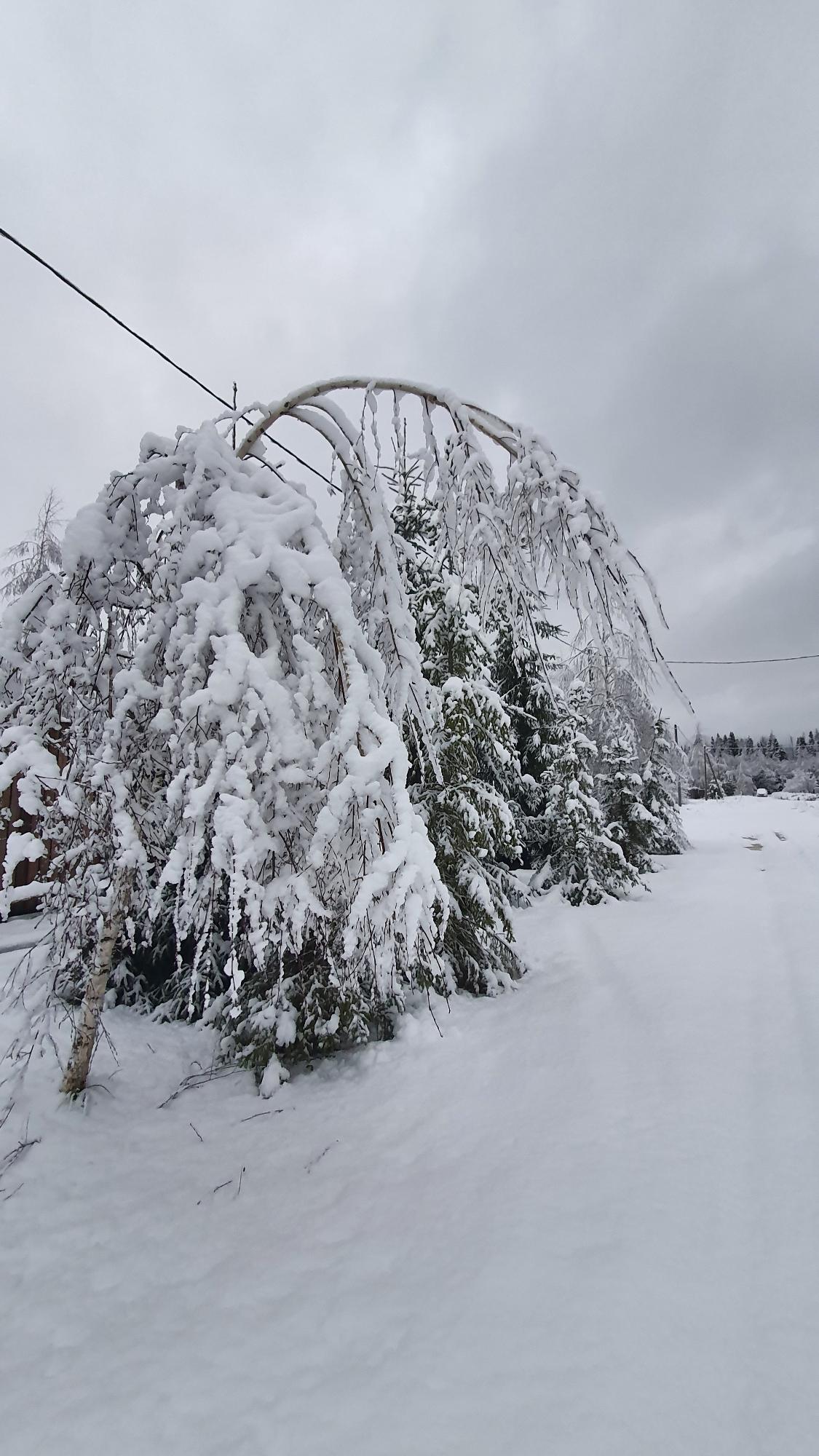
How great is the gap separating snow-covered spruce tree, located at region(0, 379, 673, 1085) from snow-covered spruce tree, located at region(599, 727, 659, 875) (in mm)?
8749

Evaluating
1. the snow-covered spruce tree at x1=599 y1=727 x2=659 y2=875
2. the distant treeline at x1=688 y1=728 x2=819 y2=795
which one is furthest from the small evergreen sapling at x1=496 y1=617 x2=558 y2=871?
the distant treeline at x1=688 y1=728 x2=819 y2=795

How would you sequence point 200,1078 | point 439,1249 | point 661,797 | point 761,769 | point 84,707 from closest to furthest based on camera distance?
point 439,1249 → point 84,707 → point 200,1078 → point 661,797 → point 761,769

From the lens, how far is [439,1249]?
2.32m

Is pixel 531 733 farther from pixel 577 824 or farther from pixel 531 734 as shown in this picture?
pixel 577 824

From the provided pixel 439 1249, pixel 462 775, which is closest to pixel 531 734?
pixel 462 775

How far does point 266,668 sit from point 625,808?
1026 centimetres

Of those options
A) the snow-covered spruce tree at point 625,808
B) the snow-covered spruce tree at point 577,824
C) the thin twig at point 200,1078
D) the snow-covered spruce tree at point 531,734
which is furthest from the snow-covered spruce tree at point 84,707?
the snow-covered spruce tree at point 625,808

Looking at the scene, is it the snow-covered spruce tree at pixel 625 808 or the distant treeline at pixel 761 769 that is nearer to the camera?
the snow-covered spruce tree at pixel 625 808

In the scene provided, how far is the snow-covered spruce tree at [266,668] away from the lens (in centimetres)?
229

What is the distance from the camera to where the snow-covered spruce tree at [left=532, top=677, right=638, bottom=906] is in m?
8.76

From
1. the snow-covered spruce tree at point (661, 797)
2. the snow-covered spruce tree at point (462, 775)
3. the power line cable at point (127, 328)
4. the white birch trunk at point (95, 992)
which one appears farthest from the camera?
the snow-covered spruce tree at point (661, 797)

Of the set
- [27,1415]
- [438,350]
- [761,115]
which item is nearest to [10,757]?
[27,1415]

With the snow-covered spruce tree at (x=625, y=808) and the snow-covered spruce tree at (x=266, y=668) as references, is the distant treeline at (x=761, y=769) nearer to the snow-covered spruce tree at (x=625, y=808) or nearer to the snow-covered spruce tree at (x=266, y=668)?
the snow-covered spruce tree at (x=625, y=808)

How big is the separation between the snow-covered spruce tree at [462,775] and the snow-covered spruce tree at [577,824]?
11.0 ft
